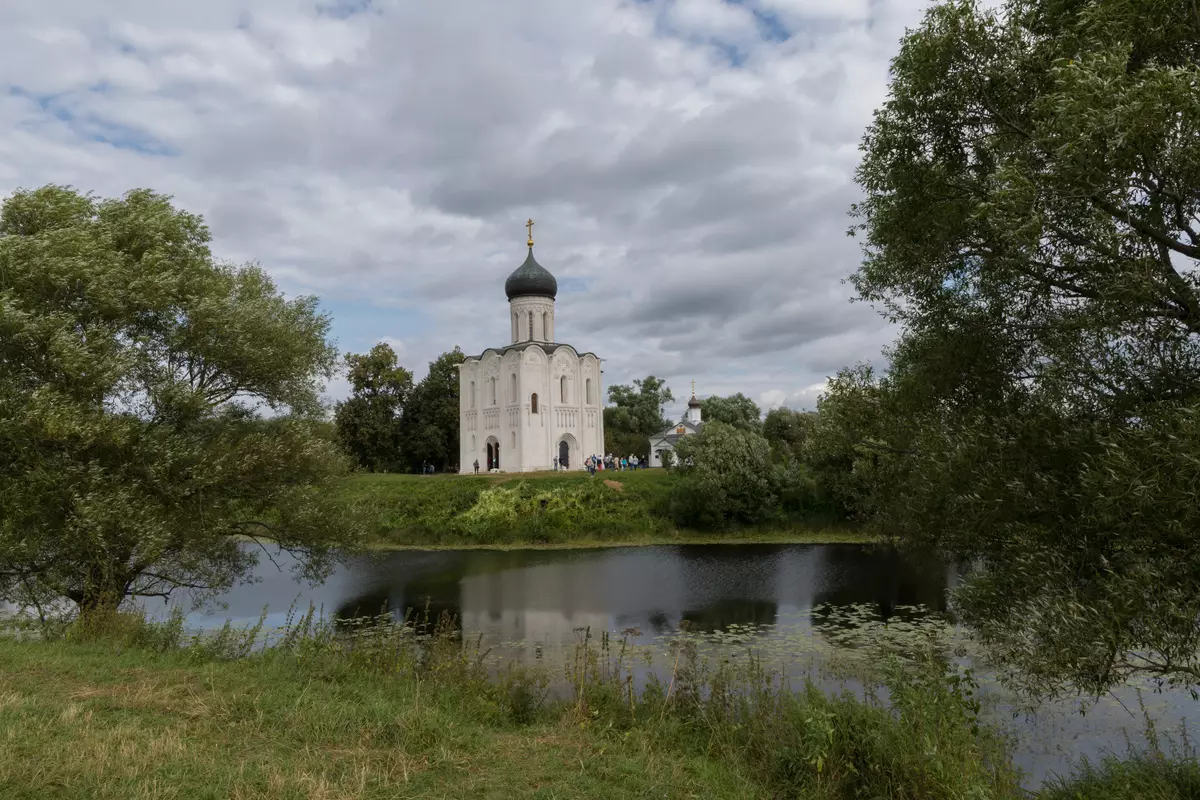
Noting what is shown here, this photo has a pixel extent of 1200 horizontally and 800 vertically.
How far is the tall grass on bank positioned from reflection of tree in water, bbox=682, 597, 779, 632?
6811 millimetres

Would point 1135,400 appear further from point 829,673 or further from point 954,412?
point 829,673

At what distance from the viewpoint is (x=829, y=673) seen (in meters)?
11.0

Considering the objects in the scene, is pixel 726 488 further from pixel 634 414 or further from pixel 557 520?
pixel 634 414

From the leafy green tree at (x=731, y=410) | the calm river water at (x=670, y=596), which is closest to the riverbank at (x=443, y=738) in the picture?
the calm river water at (x=670, y=596)

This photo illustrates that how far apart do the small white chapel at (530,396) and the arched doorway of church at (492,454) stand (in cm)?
6

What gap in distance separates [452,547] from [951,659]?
2226 centimetres

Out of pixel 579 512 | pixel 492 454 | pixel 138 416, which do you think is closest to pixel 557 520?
pixel 579 512

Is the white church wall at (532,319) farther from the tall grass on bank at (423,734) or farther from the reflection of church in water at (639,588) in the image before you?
the tall grass on bank at (423,734)

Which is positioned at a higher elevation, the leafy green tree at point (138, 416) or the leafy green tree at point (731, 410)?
the leafy green tree at point (731, 410)

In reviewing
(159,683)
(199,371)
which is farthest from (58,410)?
(159,683)

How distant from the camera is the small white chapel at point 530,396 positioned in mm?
45312

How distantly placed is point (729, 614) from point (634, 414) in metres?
49.2

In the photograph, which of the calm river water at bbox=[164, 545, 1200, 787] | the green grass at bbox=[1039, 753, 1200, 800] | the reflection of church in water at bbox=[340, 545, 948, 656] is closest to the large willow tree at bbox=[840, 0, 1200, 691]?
the green grass at bbox=[1039, 753, 1200, 800]

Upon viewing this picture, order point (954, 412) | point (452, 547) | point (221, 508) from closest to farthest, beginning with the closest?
point (954, 412)
point (221, 508)
point (452, 547)
